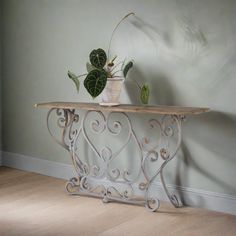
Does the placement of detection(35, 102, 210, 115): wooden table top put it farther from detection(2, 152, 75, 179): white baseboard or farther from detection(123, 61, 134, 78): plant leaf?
detection(2, 152, 75, 179): white baseboard

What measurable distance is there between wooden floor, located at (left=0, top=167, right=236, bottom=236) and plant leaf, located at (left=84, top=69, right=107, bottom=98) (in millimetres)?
822

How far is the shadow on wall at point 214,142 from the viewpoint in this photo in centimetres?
285

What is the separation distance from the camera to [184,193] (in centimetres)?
308

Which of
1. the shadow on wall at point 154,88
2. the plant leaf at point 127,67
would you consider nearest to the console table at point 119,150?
the shadow on wall at point 154,88

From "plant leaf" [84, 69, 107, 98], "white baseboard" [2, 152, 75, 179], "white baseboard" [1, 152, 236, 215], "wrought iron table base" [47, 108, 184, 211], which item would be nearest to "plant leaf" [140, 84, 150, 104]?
"wrought iron table base" [47, 108, 184, 211]

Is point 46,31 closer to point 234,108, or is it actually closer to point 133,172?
point 133,172

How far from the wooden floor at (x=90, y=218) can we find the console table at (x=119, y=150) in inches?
4.8

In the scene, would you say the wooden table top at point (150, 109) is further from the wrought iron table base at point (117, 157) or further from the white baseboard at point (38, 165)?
the white baseboard at point (38, 165)

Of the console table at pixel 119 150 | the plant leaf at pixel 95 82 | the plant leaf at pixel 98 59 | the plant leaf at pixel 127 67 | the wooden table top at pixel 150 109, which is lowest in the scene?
the console table at pixel 119 150

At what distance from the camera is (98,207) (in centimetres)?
297

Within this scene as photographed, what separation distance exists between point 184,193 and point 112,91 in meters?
0.92

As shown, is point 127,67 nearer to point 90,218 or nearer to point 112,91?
point 112,91

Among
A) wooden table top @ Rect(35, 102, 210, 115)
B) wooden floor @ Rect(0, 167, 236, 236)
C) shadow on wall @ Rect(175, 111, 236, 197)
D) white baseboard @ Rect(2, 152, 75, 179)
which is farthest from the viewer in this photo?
white baseboard @ Rect(2, 152, 75, 179)

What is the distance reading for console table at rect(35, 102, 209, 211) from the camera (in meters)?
2.99
